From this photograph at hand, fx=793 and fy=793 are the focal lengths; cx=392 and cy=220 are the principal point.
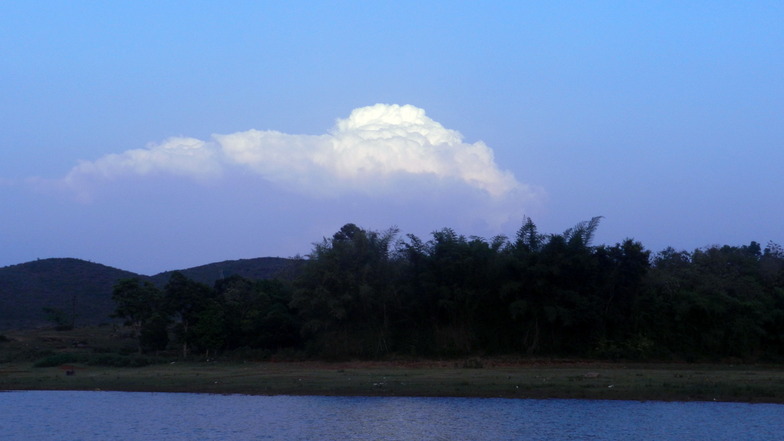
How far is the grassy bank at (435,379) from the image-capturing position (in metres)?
A: 30.4

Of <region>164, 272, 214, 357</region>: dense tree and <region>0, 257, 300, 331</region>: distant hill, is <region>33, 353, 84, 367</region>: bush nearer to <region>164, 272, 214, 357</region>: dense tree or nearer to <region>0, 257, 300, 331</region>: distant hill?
<region>164, 272, 214, 357</region>: dense tree

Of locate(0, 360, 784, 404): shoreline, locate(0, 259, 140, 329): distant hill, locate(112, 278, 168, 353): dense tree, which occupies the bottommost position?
locate(0, 360, 784, 404): shoreline

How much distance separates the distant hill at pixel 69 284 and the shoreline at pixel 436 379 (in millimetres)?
34555

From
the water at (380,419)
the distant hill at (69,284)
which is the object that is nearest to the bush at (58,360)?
the water at (380,419)

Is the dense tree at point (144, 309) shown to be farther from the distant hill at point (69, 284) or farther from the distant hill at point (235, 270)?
the distant hill at point (235, 270)

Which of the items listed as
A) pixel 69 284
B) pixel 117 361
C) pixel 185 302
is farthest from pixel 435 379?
pixel 69 284

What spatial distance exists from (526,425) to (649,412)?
490cm

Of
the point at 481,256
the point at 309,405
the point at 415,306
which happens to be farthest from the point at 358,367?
the point at 309,405

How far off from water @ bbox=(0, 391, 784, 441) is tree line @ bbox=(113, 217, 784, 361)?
1731 centimetres

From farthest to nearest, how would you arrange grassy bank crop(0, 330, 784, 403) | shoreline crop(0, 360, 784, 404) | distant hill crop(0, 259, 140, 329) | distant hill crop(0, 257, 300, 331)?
distant hill crop(0, 257, 300, 331)
distant hill crop(0, 259, 140, 329)
grassy bank crop(0, 330, 784, 403)
shoreline crop(0, 360, 784, 404)

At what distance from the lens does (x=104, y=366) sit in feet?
155

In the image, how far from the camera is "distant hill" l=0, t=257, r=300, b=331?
280 feet

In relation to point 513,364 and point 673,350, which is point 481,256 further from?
point 673,350

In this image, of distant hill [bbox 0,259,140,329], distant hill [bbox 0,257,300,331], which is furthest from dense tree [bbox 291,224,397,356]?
distant hill [bbox 0,259,140,329]
